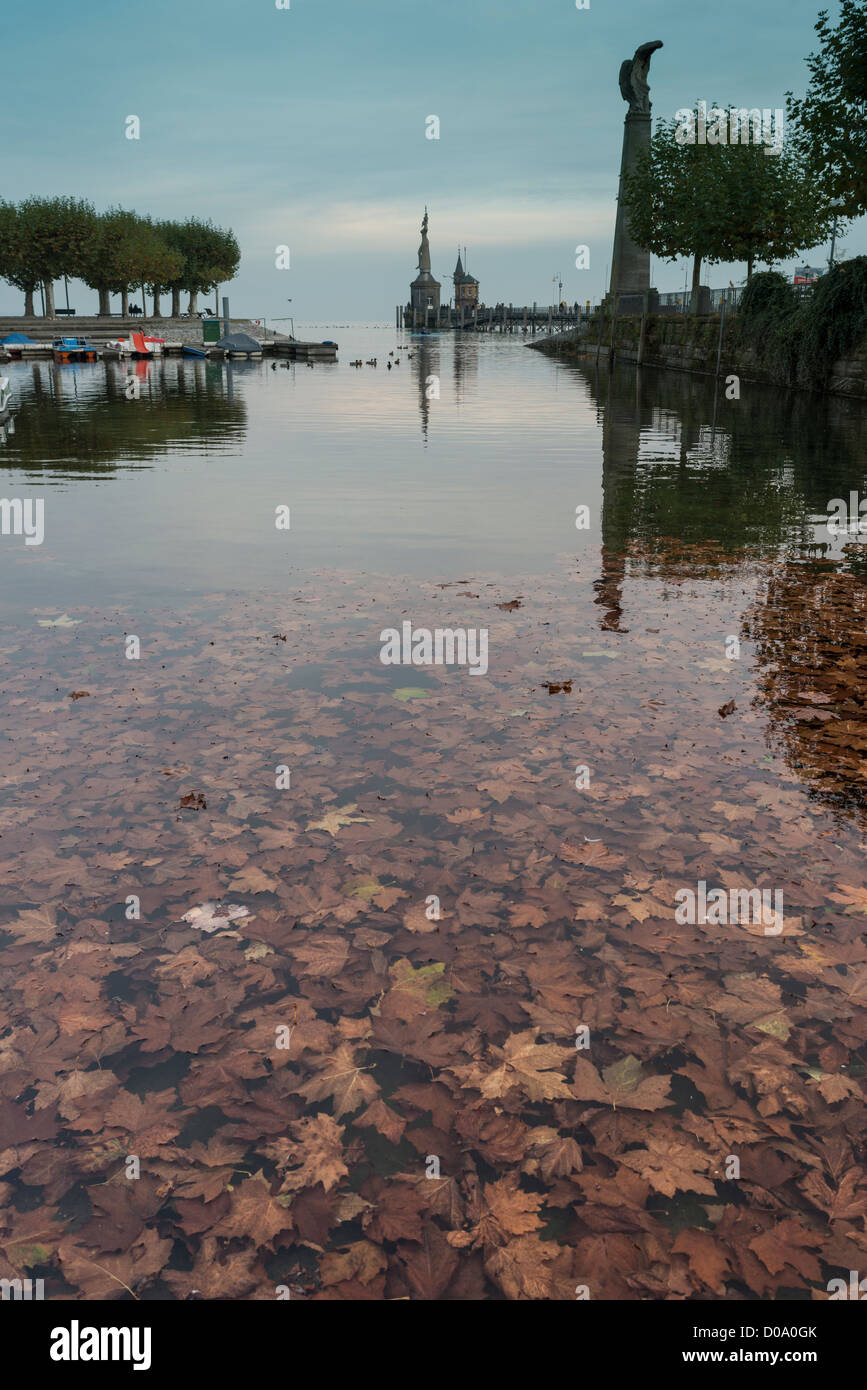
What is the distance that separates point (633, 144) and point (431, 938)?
214ft

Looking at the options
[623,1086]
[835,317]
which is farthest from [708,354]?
[623,1086]

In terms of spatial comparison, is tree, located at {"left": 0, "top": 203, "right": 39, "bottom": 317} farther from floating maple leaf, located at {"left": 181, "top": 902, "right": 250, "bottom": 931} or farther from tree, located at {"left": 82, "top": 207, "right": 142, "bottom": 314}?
floating maple leaf, located at {"left": 181, "top": 902, "right": 250, "bottom": 931}

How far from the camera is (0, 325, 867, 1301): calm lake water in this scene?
2.62 meters

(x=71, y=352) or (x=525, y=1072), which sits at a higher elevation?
(x=71, y=352)

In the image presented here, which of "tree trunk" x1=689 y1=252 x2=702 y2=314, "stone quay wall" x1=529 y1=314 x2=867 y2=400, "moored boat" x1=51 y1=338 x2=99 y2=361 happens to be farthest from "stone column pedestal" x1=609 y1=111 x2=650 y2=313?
"moored boat" x1=51 y1=338 x2=99 y2=361

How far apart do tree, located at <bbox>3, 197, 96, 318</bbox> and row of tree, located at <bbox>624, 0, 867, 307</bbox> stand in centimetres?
5971

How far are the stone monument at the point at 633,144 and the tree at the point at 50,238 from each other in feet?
180

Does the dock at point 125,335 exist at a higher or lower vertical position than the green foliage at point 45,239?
lower

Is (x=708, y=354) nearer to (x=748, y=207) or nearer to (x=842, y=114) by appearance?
(x=748, y=207)

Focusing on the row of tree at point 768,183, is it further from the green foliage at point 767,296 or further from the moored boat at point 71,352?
the moored boat at point 71,352

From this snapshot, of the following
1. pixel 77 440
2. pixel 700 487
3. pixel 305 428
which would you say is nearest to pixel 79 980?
pixel 700 487

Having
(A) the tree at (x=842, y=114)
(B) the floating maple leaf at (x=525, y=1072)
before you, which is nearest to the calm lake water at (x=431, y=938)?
(B) the floating maple leaf at (x=525, y=1072)

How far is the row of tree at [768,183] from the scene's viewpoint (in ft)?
75.5

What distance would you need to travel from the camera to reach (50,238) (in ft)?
299
